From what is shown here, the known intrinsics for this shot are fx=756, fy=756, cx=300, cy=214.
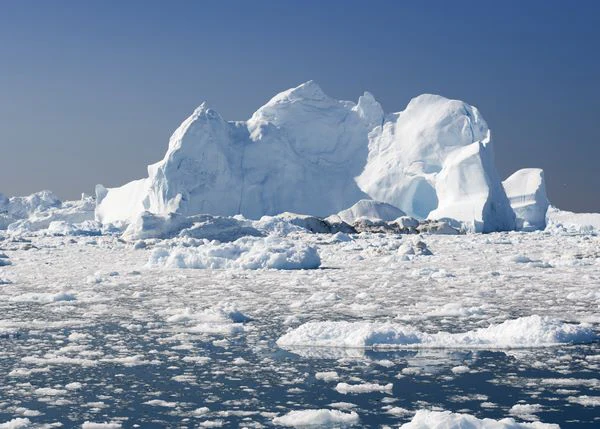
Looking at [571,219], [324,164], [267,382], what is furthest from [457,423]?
[571,219]

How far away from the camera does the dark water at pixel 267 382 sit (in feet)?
16.1

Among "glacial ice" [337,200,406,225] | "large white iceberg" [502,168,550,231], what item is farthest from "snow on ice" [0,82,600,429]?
"large white iceberg" [502,168,550,231]

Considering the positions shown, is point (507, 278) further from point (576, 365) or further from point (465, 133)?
point (465, 133)

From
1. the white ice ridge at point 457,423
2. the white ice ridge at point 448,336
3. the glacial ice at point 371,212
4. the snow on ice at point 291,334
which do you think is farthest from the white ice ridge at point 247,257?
the glacial ice at point 371,212

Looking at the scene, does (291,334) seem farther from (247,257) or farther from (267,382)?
(247,257)

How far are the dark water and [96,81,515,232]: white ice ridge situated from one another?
33957 mm

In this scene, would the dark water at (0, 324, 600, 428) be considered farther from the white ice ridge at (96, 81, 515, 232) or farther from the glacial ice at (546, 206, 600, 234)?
the glacial ice at (546, 206, 600, 234)

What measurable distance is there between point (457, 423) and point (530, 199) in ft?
142

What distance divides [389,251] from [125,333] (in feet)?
49.1

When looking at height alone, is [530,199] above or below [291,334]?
above

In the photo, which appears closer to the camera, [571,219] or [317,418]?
[317,418]

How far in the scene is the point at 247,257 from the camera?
1778cm

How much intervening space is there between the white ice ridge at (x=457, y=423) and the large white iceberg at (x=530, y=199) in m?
41.6

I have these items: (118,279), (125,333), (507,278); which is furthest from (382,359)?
(118,279)
